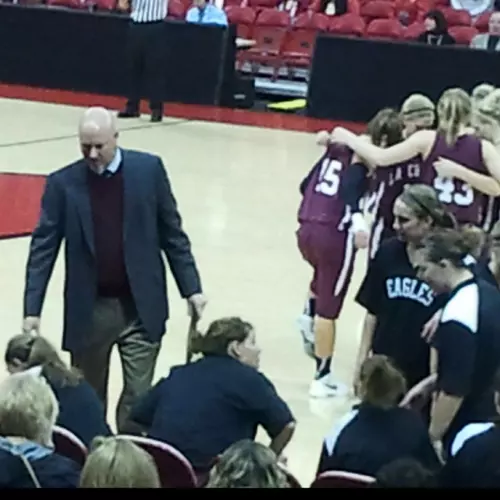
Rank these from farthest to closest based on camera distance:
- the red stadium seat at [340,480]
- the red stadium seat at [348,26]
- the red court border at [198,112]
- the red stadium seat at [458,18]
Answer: the red stadium seat at [458,18]
the red stadium seat at [348,26]
the red court border at [198,112]
the red stadium seat at [340,480]

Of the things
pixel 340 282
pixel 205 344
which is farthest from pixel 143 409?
pixel 340 282

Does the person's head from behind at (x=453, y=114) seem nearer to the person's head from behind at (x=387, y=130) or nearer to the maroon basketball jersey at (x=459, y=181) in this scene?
the maroon basketball jersey at (x=459, y=181)

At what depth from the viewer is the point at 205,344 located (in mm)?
4820

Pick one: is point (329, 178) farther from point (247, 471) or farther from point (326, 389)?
point (247, 471)

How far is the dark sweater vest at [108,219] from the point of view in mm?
5438

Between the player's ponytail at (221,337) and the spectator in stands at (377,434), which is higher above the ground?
the player's ponytail at (221,337)

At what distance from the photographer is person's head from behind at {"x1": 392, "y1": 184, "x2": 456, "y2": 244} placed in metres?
5.48

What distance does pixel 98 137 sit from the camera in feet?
17.3

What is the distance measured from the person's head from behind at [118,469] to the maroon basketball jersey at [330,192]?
10.7ft

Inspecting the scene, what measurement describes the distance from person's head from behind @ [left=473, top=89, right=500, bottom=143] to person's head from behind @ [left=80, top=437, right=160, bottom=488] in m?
3.44

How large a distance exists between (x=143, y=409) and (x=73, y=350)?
0.89 m

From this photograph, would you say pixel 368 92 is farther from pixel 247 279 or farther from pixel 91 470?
pixel 91 470

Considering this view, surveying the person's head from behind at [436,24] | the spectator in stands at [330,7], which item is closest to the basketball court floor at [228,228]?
the person's head from behind at [436,24]

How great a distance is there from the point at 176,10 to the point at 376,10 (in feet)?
8.48
